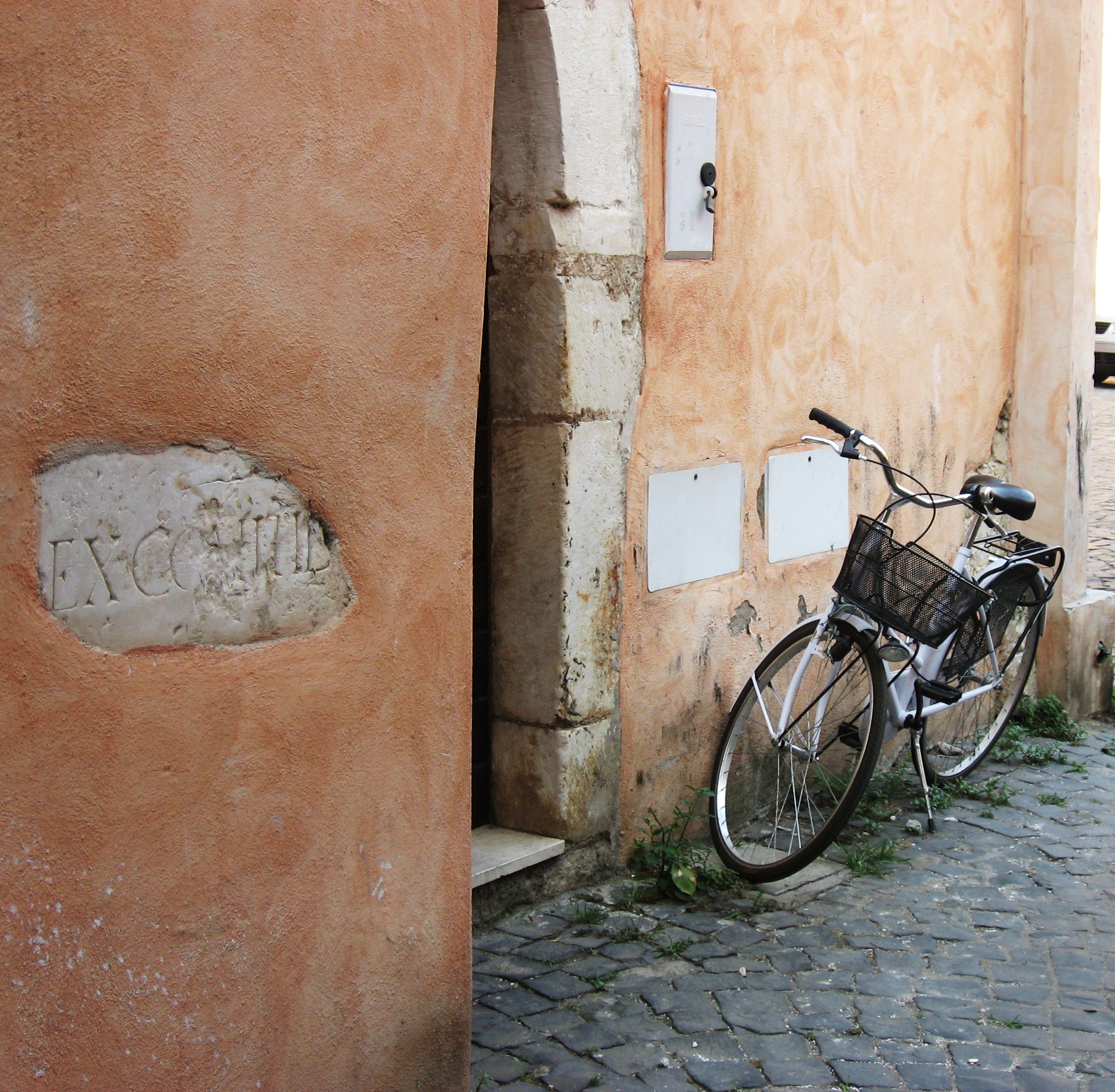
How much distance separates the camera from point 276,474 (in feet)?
8.32

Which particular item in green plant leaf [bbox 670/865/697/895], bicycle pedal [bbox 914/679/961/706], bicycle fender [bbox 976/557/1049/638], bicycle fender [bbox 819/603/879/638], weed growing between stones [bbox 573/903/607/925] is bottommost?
weed growing between stones [bbox 573/903/607/925]

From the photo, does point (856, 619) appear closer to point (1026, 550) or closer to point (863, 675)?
point (863, 675)

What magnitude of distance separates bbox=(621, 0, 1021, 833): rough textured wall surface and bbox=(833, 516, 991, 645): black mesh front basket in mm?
560

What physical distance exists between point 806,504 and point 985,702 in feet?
5.11

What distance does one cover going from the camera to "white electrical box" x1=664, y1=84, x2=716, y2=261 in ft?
14.1

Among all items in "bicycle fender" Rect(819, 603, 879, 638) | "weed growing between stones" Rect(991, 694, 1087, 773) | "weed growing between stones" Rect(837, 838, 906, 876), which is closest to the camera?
"bicycle fender" Rect(819, 603, 879, 638)

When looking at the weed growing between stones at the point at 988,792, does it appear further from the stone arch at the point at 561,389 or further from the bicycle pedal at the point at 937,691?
the stone arch at the point at 561,389

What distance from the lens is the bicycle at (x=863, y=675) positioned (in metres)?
4.29

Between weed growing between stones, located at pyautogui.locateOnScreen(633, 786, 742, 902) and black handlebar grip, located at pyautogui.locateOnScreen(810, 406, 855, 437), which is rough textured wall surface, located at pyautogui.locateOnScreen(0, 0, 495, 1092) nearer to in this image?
weed growing between stones, located at pyautogui.locateOnScreen(633, 786, 742, 902)

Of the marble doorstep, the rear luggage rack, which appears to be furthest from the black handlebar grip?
the marble doorstep

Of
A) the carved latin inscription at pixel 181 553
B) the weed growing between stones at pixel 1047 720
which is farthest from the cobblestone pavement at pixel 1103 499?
the carved latin inscription at pixel 181 553

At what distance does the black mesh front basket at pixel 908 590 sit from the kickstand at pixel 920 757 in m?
0.48

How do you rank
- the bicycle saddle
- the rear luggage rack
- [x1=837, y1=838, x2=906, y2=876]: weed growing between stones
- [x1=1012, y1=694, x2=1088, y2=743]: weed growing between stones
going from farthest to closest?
[x1=1012, y1=694, x2=1088, y2=743]: weed growing between stones → the rear luggage rack → the bicycle saddle → [x1=837, y1=838, x2=906, y2=876]: weed growing between stones

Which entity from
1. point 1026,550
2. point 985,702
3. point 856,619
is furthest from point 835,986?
point 985,702
